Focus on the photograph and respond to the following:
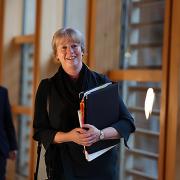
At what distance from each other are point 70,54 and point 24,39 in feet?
8.97

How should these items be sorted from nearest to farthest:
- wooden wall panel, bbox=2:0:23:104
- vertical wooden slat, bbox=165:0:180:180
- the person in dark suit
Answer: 1. vertical wooden slat, bbox=165:0:180:180
2. the person in dark suit
3. wooden wall panel, bbox=2:0:23:104

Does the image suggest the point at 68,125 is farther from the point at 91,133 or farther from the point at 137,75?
the point at 137,75

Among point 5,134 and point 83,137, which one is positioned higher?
point 83,137

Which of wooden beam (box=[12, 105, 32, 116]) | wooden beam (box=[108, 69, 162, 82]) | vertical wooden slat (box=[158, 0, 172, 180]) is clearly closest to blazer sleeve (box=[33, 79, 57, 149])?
vertical wooden slat (box=[158, 0, 172, 180])

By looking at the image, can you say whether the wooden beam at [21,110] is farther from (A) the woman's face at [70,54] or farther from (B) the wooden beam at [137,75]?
(A) the woman's face at [70,54]

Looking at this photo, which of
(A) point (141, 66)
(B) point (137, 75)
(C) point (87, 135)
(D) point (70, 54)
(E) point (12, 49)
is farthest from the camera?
(E) point (12, 49)

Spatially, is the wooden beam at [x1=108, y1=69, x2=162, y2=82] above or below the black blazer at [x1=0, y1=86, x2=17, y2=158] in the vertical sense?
above

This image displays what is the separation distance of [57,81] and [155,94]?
963 millimetres

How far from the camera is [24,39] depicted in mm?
4574

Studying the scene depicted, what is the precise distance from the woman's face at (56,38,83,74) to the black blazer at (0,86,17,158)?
5.45 feet

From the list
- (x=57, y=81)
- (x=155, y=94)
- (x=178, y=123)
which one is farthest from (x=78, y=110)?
(x=155, y=94)

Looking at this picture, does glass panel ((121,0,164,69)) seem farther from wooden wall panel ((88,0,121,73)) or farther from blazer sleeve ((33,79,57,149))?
blazer sleeve ((33,79,57,149))

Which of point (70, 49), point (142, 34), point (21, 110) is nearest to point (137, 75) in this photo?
point (142, 34)

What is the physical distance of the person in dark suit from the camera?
136 inches
